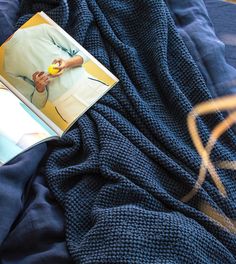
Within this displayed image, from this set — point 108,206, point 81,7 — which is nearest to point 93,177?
point 108,206

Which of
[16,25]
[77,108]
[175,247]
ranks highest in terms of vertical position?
[16,25]

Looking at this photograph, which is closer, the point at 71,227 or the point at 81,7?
the point at 71,227

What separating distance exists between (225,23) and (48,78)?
1.31 feet

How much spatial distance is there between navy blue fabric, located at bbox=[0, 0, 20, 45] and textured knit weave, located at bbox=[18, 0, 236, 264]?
0.02 m

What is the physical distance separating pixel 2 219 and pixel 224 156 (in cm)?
35

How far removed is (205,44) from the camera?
83 centimetres

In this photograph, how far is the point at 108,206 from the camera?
0.67 m

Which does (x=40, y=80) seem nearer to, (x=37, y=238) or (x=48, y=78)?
(x=48, y=78)

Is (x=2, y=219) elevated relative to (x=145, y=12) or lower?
lower

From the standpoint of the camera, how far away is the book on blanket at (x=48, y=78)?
2.50ft

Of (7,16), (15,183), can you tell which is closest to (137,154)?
(15,183)

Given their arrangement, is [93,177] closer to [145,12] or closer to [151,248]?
[151,248]

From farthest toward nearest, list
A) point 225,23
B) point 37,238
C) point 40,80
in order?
1. point 225,23
2. point 40,80
3. point 37,238

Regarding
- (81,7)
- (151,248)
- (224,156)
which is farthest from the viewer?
(81,7)
